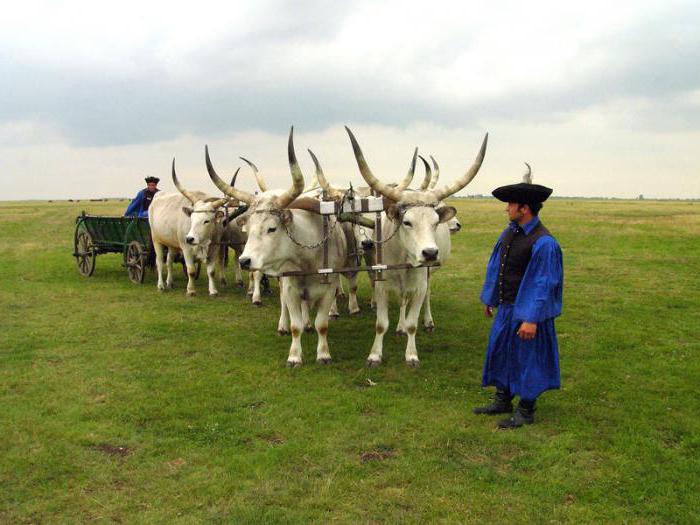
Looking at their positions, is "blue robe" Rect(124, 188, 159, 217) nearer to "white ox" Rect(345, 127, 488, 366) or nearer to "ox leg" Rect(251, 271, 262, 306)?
"ox leg" Rect(251, 271, 262, 306)

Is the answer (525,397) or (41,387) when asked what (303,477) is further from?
(41,387)

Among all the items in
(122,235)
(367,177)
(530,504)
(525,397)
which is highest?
(367,177)

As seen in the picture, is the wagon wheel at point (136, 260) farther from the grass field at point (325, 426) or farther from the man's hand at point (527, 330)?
the man's hand at point (527, 330)

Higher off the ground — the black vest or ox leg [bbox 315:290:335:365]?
the black vest

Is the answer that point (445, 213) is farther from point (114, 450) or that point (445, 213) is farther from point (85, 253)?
point (85, 253)

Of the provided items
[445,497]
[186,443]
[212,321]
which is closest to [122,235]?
[212,321]

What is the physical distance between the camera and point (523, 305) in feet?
17.1

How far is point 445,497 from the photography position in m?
4.34

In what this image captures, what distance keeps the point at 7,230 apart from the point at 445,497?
33.6 meters

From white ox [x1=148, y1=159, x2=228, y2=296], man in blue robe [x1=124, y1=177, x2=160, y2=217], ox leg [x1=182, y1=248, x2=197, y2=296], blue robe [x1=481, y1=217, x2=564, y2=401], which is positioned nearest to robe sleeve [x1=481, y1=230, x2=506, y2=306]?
blue robe [x1=481, y1=217, x2=564, y2=401]

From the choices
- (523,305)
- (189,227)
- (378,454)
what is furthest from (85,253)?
(523,305)

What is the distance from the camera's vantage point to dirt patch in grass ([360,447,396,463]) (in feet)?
16.3

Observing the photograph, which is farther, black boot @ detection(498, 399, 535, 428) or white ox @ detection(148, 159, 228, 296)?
white ox @ detection(148, 159, 228, 296)

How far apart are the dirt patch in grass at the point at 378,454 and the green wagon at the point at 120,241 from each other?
9.70 m
